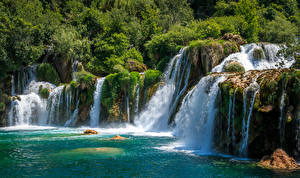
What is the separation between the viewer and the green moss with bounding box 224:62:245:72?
709 inches

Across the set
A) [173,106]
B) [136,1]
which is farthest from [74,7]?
[173,106]

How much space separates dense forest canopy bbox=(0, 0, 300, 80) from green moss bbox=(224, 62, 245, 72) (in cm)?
772

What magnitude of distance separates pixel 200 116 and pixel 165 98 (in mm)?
7227

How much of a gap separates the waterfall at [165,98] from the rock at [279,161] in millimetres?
10622

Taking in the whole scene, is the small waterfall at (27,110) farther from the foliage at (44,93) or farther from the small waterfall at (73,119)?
the small waterfall at (73,119)

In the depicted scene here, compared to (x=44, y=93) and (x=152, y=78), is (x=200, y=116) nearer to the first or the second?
(x=152, y=78)

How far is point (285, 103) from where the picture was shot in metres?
9.83

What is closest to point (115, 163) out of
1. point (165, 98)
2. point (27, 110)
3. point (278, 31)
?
point (165, 98)

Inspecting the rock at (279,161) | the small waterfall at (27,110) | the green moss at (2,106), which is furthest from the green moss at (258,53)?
the green moss at (2,106)

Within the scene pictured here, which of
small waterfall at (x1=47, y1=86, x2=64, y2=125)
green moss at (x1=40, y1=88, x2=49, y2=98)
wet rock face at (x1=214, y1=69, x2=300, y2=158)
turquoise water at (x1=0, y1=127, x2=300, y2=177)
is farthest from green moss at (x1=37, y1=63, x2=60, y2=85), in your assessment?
wet rock face at (x1=214, y1=69, x2=300, y2=158)

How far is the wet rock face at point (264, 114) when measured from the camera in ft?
31.7

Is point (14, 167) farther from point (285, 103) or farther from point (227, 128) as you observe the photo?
point (285, 103)

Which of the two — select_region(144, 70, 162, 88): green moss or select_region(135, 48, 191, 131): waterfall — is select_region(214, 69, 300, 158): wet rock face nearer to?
select_region(135, 48, 191, 131): waterfall

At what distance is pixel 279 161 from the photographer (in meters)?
8.98
